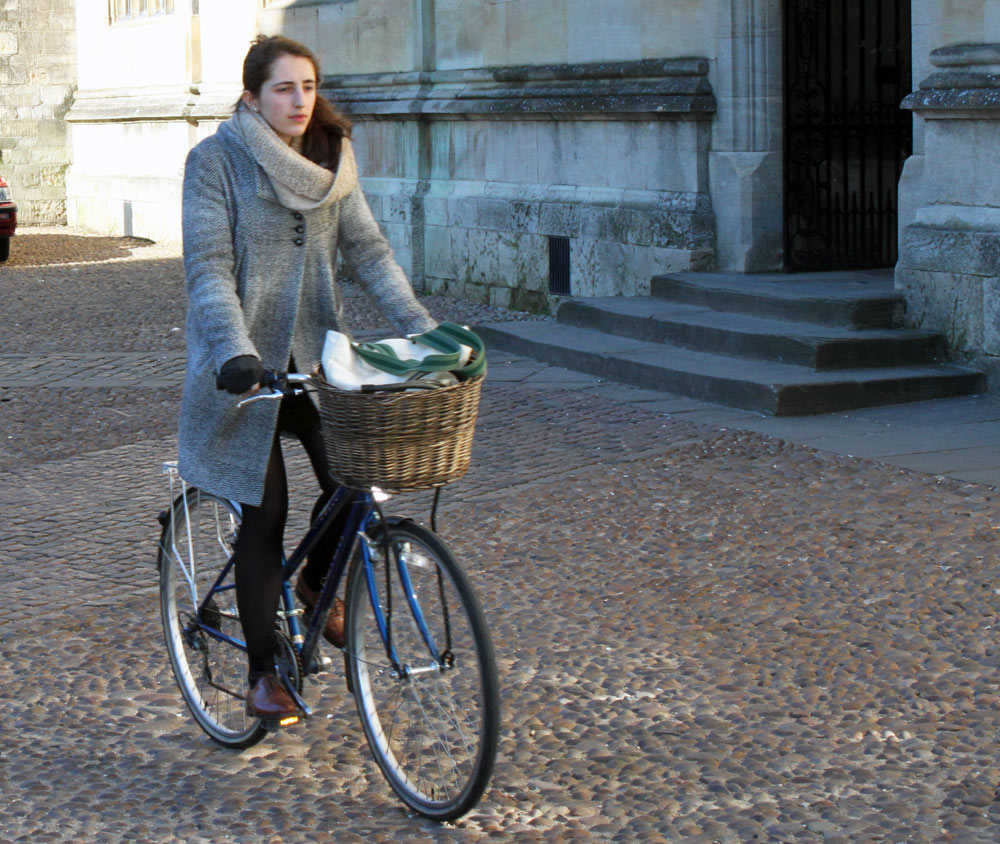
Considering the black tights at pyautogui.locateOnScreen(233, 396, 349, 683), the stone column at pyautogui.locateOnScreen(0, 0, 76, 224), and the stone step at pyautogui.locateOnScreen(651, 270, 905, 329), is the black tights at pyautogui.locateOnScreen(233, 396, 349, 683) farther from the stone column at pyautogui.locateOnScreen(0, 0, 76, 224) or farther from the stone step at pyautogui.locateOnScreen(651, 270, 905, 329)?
the stone column at pyautogui.locateOnScreen(0, 0, 76, 224)

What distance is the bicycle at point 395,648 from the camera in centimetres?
350

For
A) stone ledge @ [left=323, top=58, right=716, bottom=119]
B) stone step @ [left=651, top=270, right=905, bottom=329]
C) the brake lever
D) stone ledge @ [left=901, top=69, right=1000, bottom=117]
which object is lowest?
stone step @ [left=651, top=270, right=905, bottom=329]

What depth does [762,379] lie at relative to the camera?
8.34 meters

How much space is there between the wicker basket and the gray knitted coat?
0.45m

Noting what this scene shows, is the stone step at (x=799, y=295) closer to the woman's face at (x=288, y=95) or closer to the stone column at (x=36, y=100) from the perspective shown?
the woman's face at (x=288, y=95)

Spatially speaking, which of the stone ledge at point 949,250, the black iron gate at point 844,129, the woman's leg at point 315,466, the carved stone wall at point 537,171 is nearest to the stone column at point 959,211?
the stone ledge at point 949,250

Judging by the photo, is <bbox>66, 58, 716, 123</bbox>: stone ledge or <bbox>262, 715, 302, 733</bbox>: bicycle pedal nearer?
<bbox>262, 715, 302, 733</bbox>: bicycle pedal

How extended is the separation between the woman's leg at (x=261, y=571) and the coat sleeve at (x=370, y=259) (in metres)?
0.46

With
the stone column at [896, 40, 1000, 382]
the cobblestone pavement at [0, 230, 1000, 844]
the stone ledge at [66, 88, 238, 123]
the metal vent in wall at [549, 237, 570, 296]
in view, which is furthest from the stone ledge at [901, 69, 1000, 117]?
the stone ledge at [66, 88, 238, 123]

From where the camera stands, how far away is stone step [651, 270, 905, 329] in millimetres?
9062

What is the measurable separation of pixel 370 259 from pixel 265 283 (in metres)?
0.28

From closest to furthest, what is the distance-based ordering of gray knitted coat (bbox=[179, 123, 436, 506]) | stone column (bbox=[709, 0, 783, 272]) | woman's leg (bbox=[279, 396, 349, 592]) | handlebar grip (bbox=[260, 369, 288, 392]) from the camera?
handlebar grip (bbox=[260, 369, 288, 392]) → gray knitted coat (bbox=[179, 123, 436, 506]) → woman's leg (bbox=[279, 396, 349, 592]) → stone column (bbox=[709, 0, 783, 272])

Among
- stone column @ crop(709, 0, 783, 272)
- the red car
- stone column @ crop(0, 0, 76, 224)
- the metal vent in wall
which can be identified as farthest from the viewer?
stone column @ crop(0, 0, 76, 224)

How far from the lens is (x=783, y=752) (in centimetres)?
402
